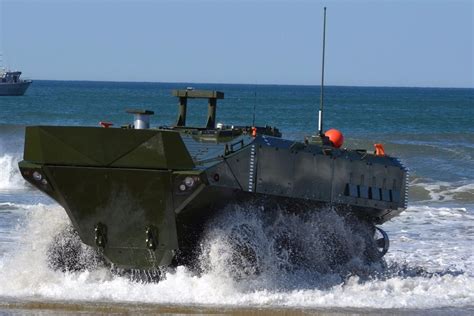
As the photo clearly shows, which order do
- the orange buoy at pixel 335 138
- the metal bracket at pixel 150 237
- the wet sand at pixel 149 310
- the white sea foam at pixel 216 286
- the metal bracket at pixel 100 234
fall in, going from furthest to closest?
the orange buoy at pixel 335 138 < the white sea foam at pixel 216 286 < the metal bracket at pixel 100 234 < the metal bracket at pixel 150 237 < the wet sand at pixel 149 310

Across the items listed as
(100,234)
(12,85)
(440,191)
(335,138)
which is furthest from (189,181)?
(12,85)

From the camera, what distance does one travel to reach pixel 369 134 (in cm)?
4403

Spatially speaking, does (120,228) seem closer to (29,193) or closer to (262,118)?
(29,193)

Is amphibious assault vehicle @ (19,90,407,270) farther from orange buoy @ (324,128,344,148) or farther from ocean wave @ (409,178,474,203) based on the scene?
ocean wave @ (409,178,474,203)

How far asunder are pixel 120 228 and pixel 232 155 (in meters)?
1.32

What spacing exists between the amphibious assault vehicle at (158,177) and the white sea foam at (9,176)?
46.8 feet

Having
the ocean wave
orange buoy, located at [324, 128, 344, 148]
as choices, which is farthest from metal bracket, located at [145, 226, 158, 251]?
the ocean wave

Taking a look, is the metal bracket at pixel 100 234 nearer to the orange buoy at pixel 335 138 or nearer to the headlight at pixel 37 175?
the headlight at pixel 37 175

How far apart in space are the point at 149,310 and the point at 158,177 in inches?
52.8

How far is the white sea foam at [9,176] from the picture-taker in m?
27.7

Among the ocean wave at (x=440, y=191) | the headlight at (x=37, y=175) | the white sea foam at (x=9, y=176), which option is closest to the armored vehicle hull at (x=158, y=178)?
the headlight at (x=37, y=175)

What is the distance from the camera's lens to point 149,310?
12.7 m

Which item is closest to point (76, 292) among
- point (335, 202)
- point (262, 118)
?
point (335, 202)

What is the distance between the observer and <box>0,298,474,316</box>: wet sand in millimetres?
12609
